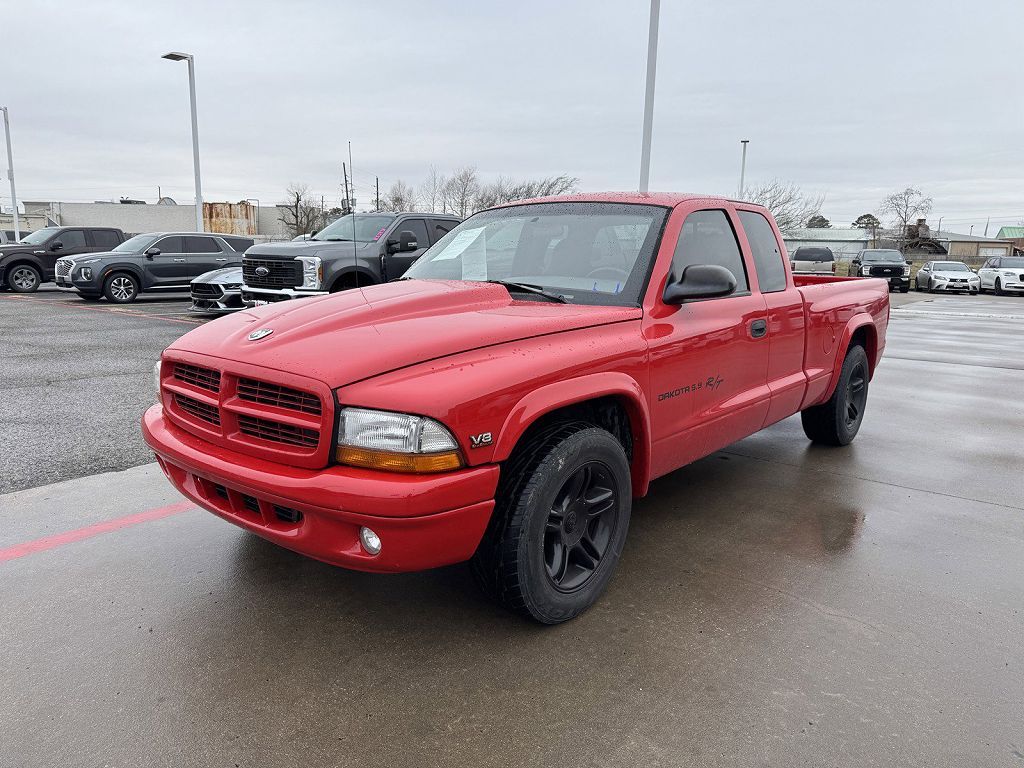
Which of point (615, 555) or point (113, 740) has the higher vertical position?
point (615, 555)

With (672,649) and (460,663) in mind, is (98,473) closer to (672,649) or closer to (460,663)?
(460,663)

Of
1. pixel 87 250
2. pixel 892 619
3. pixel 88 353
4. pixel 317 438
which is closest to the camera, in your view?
pixel 317 438

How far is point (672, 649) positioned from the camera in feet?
8.76

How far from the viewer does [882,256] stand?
96.7ft

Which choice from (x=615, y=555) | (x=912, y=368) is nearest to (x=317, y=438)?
(x=615, y=555)

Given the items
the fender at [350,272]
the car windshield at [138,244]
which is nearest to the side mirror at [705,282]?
the fender at [350,272]

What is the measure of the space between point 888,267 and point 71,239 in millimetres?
28302

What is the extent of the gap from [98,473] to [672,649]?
363 centimetres

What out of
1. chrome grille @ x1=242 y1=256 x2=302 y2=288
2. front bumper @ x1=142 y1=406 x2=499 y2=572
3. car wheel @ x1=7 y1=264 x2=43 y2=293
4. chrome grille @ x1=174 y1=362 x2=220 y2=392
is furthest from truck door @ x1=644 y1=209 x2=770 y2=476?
car wheel @ x1=7 y1=264 x2=43 y2=293

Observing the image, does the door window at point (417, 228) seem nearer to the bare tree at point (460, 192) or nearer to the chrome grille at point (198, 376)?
the chrome grille at point (198, 376)

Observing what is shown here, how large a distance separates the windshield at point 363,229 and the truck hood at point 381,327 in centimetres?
757

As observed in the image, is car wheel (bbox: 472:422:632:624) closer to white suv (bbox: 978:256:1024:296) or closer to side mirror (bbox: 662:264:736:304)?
side mirror (bbox: 662:264:736:304)

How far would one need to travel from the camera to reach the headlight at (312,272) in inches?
398

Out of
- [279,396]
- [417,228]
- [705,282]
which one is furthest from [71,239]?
[705,282]
